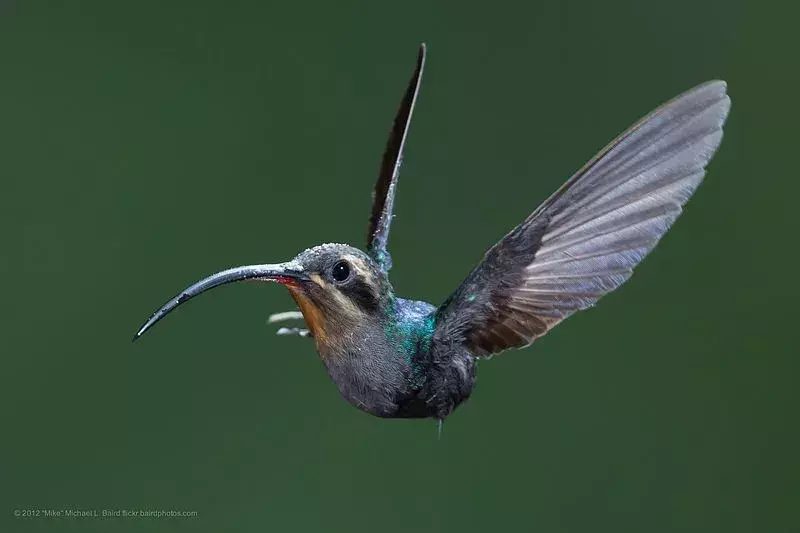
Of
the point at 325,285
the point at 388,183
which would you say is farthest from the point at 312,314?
the point at 388,183

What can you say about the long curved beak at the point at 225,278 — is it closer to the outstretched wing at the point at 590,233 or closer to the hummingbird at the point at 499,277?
the hummingbird at the point at 499,277

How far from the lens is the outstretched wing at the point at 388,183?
23.4 inches

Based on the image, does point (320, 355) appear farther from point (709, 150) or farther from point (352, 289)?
point (709, 150)

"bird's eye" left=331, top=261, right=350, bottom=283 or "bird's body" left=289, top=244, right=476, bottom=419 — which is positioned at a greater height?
"bird's eye" left=331, top=261, right=350, bottom=283

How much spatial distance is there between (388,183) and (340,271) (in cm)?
12

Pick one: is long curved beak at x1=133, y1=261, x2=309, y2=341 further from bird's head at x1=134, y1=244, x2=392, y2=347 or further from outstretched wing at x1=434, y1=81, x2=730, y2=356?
outstretched wing at x1=434, y1=81, x2=730, y2=356

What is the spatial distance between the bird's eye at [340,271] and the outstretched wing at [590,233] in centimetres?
7

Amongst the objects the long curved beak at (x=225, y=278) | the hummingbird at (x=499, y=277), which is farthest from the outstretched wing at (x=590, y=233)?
the long curved beak at (x=225, y=278)

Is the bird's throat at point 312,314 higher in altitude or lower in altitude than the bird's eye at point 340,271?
lower

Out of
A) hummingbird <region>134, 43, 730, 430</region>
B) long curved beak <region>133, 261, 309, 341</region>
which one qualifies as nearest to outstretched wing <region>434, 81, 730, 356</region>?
hummingbird <region>134, 43, 730, 430</region>

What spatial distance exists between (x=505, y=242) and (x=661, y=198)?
0.26ft

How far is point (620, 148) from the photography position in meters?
0.52

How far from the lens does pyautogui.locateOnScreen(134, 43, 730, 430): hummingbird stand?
1.68 ft

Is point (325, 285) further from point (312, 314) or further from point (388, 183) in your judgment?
point (388, 183)
